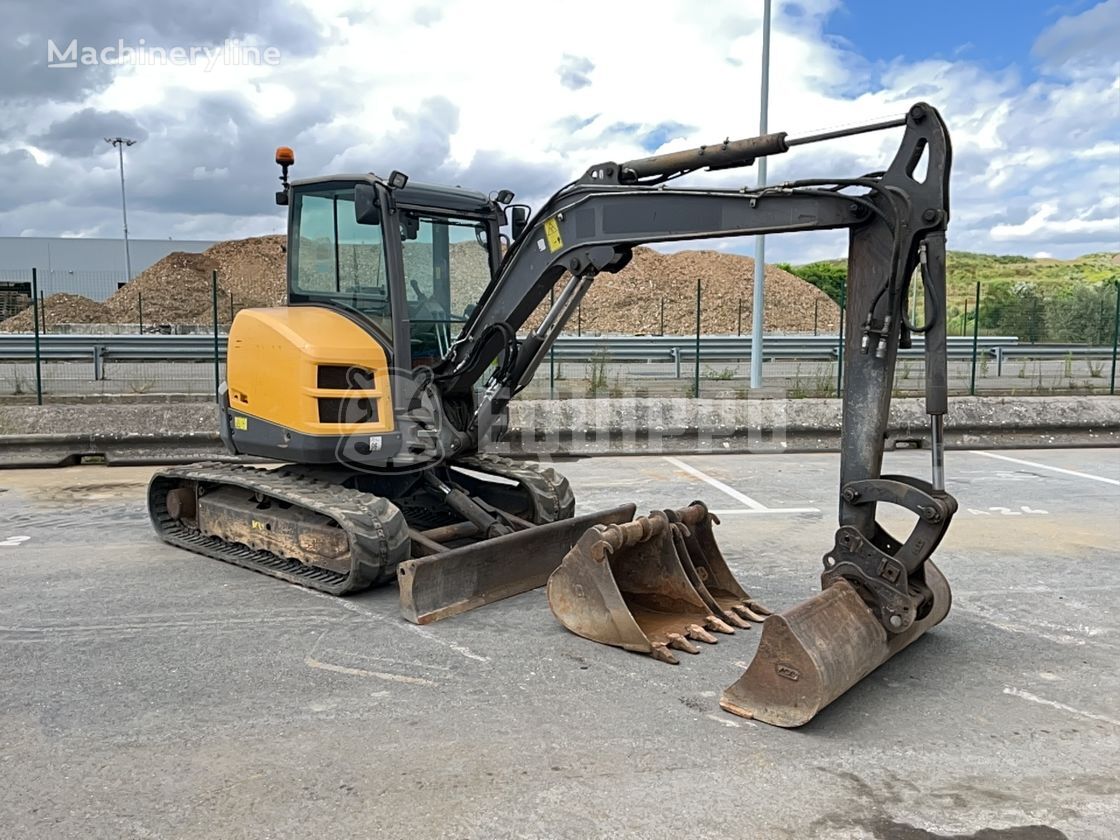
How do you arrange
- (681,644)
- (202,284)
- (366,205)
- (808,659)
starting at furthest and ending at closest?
(202,284), (366,205), (681,644), (808,659)

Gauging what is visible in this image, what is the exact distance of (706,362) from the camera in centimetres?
2019

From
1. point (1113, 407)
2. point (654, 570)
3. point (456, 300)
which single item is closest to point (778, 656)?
point (654, 570)

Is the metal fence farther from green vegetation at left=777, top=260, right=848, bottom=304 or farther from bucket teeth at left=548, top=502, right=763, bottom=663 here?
green vegetation at left=777, top=260, right=848, bottom=304

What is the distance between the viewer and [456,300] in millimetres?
6996

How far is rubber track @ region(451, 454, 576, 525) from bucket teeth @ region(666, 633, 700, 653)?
2110 mm

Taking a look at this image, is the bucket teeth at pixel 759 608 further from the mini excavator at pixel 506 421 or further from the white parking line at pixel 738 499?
the white parking line at pixel 738 499

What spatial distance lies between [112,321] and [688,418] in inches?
1197

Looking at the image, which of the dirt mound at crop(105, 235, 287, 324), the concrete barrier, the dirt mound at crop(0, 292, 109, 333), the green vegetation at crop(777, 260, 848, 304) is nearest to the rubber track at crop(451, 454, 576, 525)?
the concrete barrier

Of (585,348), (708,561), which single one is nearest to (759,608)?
(708,561)

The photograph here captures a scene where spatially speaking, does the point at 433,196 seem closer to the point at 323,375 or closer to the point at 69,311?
the point at 323,375

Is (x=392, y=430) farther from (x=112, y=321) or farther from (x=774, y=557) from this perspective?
(x=112, y=321)

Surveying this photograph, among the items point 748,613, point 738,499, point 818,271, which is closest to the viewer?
point 748,613

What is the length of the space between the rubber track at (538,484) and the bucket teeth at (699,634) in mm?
2014

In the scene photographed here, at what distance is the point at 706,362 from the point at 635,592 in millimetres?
14911
